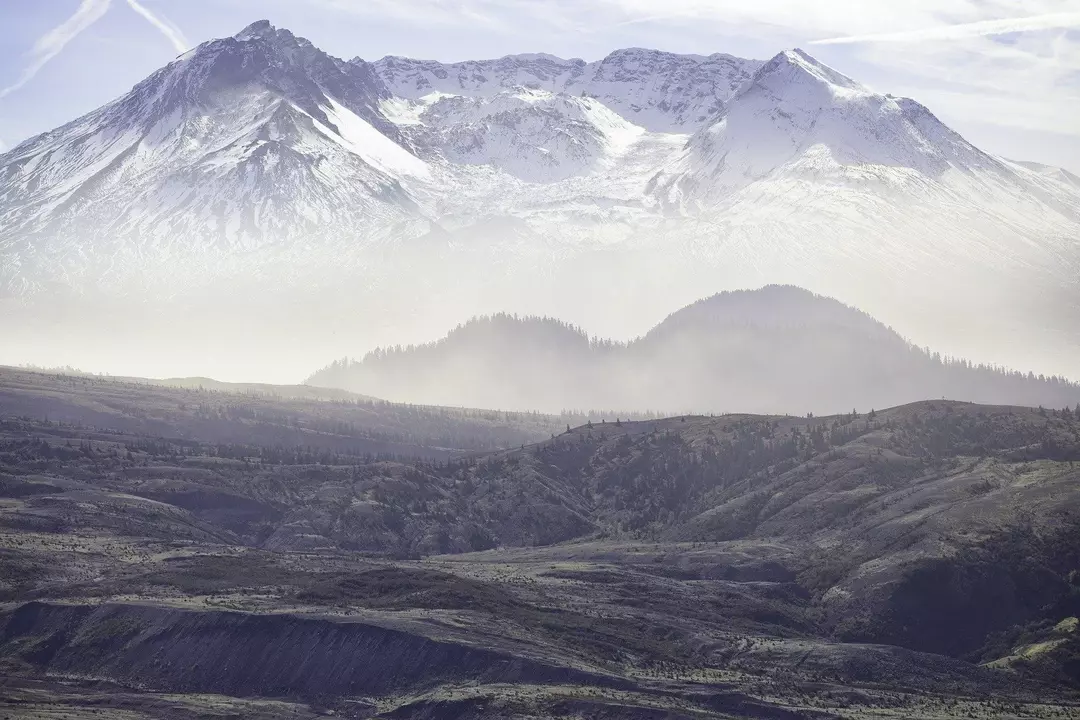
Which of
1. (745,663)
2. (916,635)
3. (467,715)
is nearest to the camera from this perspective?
(467,715)

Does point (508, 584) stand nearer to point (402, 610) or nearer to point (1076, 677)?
point (402, 610)

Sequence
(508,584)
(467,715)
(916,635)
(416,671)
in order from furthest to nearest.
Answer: (508,584) → (916,635) → (416,671) → (467,715)

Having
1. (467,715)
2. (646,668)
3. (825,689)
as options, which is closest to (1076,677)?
(825,689)

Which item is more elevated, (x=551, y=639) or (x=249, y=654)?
(x=551, y=639)

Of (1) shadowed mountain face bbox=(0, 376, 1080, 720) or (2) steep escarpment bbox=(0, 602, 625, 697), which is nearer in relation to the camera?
(1) shadowed mountain face bbox=(0, 376, 1080, 720)

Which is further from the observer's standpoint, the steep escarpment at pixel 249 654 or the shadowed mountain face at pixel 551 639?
the steep escarpment at pixel 249 654

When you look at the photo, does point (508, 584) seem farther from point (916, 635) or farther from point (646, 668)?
point (916, 635)

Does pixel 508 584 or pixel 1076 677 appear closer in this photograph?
pixel 1076 677

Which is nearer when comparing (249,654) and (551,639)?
(249,654)

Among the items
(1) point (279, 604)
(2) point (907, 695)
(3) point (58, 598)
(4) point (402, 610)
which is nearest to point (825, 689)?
(2) point (907, 695)
